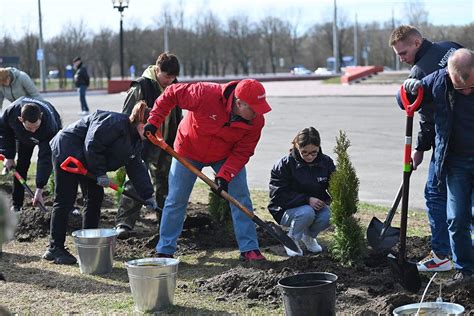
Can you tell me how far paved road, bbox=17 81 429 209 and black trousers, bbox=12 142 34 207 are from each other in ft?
11.8

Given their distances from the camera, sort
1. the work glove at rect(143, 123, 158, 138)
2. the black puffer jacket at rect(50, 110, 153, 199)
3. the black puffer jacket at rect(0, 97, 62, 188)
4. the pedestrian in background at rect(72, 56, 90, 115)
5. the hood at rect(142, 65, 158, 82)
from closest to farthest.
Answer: the work glove at rect(143, 123, 158, 138) < the black puffer jacket at rect(50, 110, 153, 199) < the hood at rect(142, 65, 158, 82) < the black puffer jacket at rect(0, 97, 62, 188) < the pedestrian in background at rect(72, 56, 90, 115)

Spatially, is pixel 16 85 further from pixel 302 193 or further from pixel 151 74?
pixel 302 193

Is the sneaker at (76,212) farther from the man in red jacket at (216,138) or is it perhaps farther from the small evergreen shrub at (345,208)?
the small evergreen shrub at (345,208)

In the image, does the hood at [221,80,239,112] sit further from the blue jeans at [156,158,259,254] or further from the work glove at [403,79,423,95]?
the work glove at [403,79,423,95]

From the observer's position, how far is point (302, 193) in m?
6.80

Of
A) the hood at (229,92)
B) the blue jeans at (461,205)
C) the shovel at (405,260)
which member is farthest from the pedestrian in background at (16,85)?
the blue jeans at (461,205)

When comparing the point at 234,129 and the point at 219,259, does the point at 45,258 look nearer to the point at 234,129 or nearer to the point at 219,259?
the point at 219,259

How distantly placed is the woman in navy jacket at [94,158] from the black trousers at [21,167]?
6.97 feet

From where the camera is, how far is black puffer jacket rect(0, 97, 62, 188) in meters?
8.06

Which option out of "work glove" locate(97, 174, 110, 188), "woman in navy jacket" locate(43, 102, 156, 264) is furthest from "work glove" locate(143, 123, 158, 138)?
"work glove" locate(97, 174, 110, 188)

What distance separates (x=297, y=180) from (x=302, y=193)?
0.15 meters

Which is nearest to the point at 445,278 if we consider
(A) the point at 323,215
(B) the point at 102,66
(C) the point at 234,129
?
(A) the point at 323,215

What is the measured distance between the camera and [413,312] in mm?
3803

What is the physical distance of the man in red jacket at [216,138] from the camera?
19.1 ft
